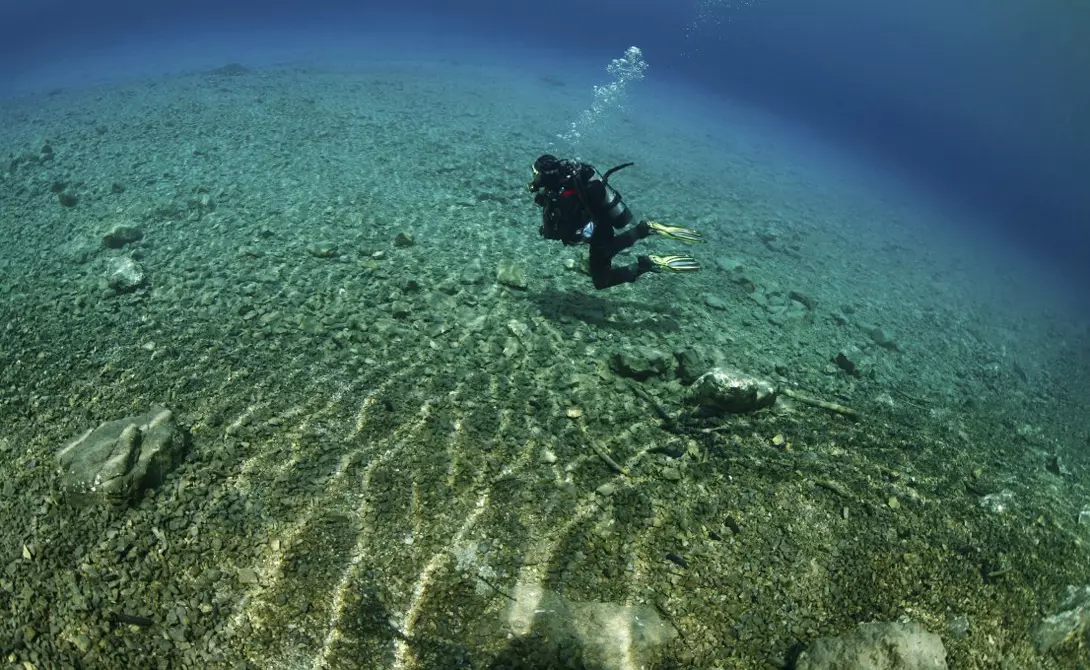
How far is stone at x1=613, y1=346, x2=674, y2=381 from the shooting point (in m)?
5.35

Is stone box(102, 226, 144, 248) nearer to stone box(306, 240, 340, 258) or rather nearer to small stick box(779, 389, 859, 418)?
stone box(306, 240, 340, 258)

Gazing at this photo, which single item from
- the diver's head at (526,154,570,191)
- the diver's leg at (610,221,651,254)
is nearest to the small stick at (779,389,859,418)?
the diver's leg at (610,221,651,254)

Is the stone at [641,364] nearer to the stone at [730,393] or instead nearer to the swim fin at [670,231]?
the stone at [730,393]

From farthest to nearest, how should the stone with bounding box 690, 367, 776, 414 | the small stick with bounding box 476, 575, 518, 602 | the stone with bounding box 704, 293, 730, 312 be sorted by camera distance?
the stone with bounding box 704, 293, 730, 312 → the stone with bounding box 690, 367, 776, 414 → the small stick with bounding box 476, 575, 518, 602

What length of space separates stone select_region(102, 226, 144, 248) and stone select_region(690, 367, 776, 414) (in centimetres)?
938

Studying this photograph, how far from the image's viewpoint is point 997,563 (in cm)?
368

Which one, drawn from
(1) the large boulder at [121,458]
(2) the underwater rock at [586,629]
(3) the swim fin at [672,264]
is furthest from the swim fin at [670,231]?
(1) the large boulder at [121,458]

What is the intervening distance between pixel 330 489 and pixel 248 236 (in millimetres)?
6325

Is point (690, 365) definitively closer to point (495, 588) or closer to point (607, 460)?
point (607, 460)

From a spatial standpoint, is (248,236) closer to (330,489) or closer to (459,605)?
(330,489)

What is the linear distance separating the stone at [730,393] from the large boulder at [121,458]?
463 centimetres

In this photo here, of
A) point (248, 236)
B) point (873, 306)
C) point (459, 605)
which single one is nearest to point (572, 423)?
point (459, 605)

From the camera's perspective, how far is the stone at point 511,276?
7242 mm

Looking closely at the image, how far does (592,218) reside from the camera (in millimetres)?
6367
